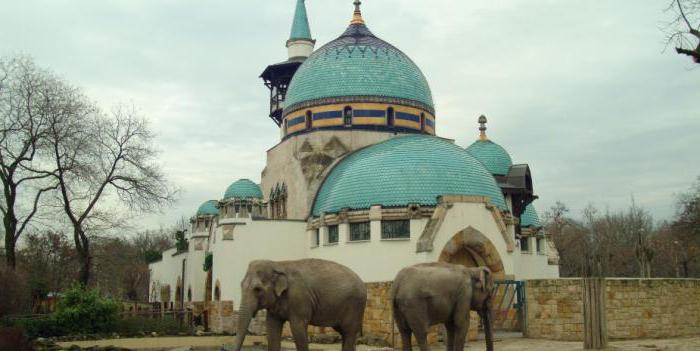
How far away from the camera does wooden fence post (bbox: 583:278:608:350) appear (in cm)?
1482

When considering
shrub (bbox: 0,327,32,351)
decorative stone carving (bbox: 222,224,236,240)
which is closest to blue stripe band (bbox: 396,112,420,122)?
decorative stone carving (bbox: 222,224,236,240)

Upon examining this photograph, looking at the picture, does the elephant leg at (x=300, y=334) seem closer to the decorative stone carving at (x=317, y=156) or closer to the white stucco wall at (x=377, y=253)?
the white stucco wall at (x=377, y=253)

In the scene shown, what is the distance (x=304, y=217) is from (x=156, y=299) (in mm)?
22810

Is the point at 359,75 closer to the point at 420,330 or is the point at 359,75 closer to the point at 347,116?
the point at 347,116

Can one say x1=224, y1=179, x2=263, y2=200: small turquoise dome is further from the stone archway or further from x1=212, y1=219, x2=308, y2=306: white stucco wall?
the stone archway

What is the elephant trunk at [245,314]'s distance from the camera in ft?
34.7

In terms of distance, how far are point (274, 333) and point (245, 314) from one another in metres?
0.76

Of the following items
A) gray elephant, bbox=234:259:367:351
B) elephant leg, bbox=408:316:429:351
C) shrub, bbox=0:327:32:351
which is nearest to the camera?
gray elephant, bbox=234:259:367:351

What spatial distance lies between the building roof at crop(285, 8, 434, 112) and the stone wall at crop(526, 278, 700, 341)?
18421 mm

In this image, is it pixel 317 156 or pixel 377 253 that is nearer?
pixel 377 253

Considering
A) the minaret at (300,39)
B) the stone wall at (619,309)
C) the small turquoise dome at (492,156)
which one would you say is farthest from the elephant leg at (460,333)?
the minaret at (300,39)

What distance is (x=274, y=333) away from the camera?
11258 millimetres

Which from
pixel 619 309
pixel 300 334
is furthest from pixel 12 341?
pixel 619 309

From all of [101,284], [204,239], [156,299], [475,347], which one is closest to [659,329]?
[475,347]
